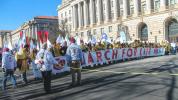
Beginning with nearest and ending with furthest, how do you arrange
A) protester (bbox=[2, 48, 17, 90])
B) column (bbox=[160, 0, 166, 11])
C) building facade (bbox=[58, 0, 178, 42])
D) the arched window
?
1. protester (bbox=[2, 48, 17, 90])
2. building facade (bbox=[58, 0, 178, 42])
3. column (bbox=[160, 0, 166, 11])
4. the arched window

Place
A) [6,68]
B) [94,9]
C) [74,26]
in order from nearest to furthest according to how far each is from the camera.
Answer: [6,68], [94,9], [74,26]

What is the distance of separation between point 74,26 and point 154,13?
38.6 meters

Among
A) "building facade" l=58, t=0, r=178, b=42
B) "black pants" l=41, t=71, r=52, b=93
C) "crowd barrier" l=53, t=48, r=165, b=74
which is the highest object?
"building facade" l=58, t=0, r=178, b=42

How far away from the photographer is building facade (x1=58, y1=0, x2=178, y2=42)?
5978cm

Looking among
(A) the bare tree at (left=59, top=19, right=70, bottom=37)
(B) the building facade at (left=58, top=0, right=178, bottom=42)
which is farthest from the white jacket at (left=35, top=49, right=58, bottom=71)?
(A) the bare tree at (left=59, top=19, right=70, bottom=37)

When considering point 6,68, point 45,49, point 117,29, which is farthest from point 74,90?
point 117,29

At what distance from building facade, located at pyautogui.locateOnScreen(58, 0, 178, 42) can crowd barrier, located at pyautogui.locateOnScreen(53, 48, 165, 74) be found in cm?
1529

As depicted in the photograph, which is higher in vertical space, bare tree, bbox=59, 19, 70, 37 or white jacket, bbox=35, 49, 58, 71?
bare tree, bbox=59, 19, 70, 37

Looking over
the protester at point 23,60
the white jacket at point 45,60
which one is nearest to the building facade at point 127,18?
the protester at point 23,60

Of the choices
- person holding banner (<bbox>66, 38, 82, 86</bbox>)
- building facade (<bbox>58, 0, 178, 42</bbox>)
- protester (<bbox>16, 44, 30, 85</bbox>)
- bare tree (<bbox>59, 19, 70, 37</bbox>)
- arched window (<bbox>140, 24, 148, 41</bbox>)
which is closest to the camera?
person holding banner (<bbox>66, 38, 82, 86</bbox>)

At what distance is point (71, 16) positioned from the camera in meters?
99.6

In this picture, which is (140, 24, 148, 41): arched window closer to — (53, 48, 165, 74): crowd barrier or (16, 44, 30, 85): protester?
(53, 48, 165, 74): crowd barrier

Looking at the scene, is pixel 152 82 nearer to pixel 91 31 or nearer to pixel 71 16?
pixel 91 31

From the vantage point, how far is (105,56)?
2464 cm
